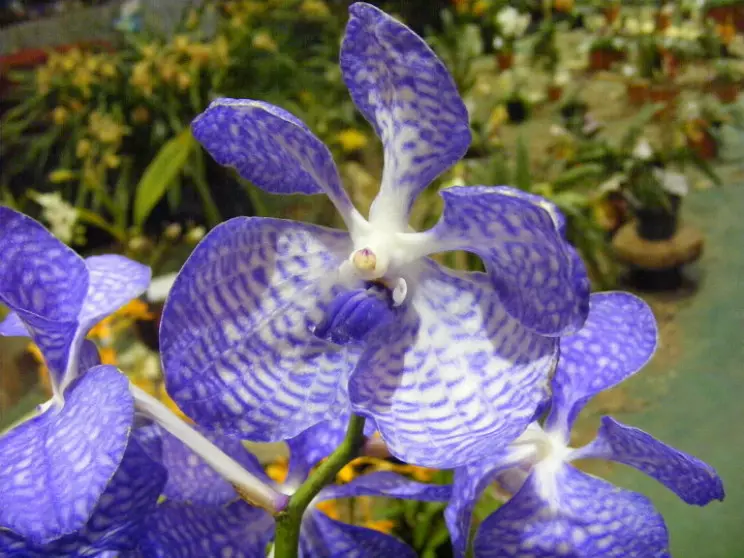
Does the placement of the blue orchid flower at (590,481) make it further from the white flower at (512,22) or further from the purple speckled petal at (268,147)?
the white flower at (512,22)

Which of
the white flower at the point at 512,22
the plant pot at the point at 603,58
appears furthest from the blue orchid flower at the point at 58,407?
the white flower at the point at 512,22

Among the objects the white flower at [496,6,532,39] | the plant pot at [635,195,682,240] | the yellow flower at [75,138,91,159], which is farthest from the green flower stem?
the white flower at [496,6,532,39]

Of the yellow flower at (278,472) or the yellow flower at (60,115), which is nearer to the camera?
the yellow flower at (278,472)

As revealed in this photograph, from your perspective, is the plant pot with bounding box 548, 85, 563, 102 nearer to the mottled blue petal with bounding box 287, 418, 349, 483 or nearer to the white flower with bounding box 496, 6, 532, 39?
the white flower with bounding box 496, 6, 532, 39

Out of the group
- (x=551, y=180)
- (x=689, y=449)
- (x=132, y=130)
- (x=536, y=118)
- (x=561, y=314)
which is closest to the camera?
(x=561, y=314)

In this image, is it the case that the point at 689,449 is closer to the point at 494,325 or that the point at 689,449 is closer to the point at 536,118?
the point at 494,325

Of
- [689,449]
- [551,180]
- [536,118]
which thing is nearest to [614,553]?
[689,449]
